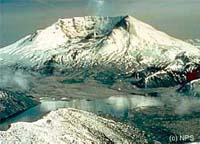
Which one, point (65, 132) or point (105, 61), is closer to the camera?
point (65, 132)

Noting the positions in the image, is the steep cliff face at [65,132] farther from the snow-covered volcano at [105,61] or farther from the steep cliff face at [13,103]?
the snow-covered volcano at [105,61]

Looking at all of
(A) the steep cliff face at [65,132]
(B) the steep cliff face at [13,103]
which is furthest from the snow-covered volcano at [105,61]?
(A) the steep cliff face at [65,132]

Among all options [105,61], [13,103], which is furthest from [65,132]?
[105,61]

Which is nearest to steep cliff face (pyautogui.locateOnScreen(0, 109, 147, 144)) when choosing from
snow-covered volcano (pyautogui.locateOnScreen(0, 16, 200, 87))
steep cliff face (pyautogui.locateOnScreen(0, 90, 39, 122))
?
steep cliff face (pyautogui.locateOnScreen(0, 90, 39, 122))

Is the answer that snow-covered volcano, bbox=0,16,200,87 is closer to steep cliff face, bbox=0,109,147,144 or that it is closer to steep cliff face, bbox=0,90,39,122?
steep cliff face, bbox=0,90,39,122

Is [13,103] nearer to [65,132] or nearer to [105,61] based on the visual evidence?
[65,132]

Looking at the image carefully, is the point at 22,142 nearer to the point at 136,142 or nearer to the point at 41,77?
the point at 41,77
